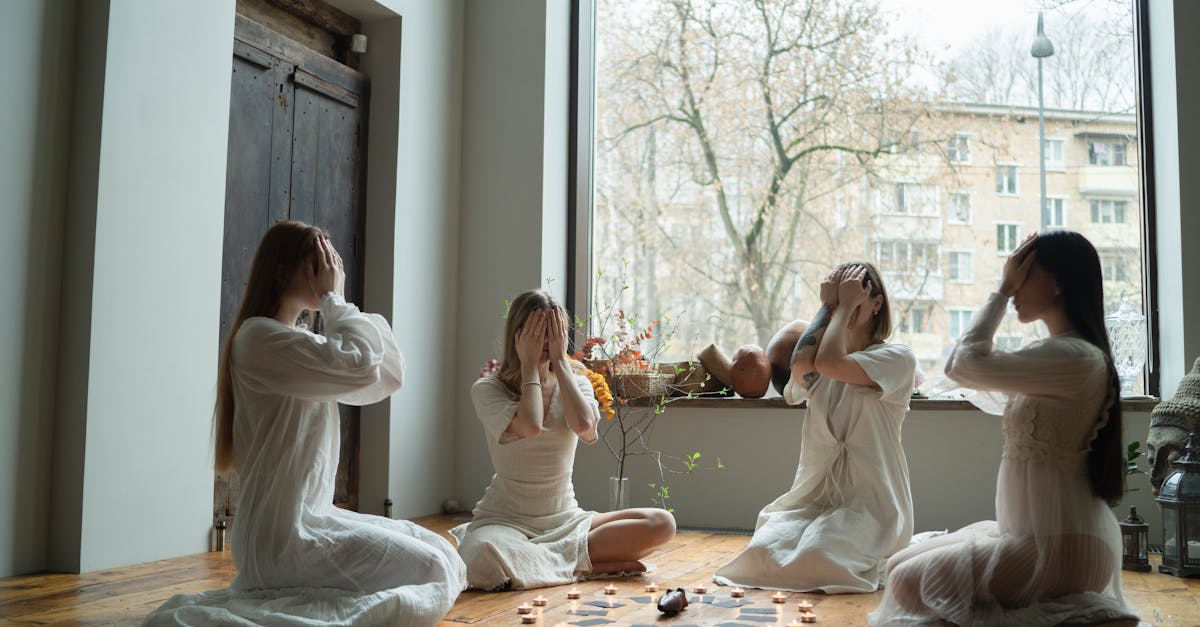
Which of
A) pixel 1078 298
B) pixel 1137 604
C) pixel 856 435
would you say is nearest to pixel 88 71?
pixel 856 435

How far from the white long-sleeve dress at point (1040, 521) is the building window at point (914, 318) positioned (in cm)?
297

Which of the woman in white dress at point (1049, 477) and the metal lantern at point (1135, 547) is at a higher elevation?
the woman in white dress at point (1049, 477)

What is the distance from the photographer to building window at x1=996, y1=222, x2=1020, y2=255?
17.4 feet

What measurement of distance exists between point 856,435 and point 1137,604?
0.97m

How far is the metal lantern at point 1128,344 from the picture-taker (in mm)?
4730

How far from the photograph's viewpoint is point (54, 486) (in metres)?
3.53

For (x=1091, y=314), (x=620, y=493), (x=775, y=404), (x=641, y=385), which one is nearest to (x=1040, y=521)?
(x=1091, y=314)

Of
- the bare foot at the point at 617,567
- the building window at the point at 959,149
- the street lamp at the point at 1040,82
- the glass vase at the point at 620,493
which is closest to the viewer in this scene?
the bare foot at the point at 617,567

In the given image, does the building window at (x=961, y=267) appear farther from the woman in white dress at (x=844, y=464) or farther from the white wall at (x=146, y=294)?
the white wall at (x=146, y=294)

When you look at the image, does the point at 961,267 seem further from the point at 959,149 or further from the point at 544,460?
the point at 544,460

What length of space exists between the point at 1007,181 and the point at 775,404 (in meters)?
1.70

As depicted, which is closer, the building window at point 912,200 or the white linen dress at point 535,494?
the white linen dress at point 535,494

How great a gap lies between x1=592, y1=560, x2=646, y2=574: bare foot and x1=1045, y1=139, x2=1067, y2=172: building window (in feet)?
10.3

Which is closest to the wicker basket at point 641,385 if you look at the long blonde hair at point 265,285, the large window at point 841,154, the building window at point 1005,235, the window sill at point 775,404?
the window sill at point 775,404
